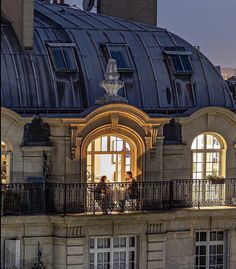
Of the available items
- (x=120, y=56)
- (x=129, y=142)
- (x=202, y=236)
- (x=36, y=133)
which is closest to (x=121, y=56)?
(x=120, y=56)

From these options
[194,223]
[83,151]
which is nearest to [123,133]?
[83,151]

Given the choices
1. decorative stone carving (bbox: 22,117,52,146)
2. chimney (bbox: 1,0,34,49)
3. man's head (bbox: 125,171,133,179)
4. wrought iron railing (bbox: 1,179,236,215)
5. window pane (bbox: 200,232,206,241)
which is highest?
chimney (bbox: 1,0,34,49)

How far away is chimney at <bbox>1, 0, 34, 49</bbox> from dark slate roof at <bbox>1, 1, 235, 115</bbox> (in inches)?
15.2

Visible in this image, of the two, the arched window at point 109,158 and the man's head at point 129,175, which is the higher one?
the arched window at point 109,158

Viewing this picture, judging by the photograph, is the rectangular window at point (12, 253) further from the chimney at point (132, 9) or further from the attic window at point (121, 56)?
the chimney at point (132, 9)

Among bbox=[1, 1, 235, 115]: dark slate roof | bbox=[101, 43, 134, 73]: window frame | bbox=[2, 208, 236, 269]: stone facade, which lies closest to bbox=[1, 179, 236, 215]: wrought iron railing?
bbox=[2, 208, 236, 269]: stone facade

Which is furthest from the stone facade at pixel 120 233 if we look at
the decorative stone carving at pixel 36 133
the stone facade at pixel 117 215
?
the decorative stone carving at pixel 36 133

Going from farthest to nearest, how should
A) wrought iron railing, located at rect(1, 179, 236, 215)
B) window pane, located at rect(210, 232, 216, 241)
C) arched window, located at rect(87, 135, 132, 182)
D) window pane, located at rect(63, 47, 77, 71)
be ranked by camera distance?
window pane, located at rect(210, 232, 216, 241) → window pane, located at rect(63, 47, 77, 71) → arched window, located at rect(87, 135, 132, 182) → wrought iron railing, located at rect(1, 179, 236, 215)

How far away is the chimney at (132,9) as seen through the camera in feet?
173

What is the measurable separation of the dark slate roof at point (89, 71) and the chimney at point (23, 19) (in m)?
0.39

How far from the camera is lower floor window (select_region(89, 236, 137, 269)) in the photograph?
44.1 m

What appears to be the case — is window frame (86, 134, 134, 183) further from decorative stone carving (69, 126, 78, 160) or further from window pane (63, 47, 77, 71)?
window pane (63, 47, 77, 71)

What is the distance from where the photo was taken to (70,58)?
45.8m

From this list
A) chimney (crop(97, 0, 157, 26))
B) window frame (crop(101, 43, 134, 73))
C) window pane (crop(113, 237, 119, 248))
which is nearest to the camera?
window pane (crop(113, 237, 119, 248))
